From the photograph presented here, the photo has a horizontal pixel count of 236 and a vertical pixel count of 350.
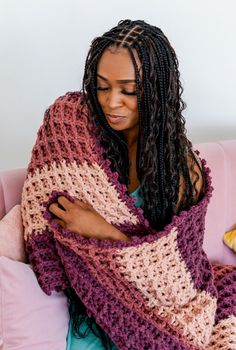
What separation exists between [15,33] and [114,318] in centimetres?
85

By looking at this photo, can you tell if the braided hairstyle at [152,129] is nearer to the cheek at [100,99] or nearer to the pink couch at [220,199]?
the cheek at [100,99]

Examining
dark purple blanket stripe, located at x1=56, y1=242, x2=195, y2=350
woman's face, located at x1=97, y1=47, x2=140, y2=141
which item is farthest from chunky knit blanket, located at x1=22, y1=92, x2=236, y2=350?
woman's face, located at x1=97, y1=47, x2=140, y2=141

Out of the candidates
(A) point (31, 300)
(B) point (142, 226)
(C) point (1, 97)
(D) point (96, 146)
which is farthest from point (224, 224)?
(C) point (1, 97)

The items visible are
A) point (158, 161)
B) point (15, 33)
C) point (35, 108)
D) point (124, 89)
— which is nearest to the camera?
point (124, 89)

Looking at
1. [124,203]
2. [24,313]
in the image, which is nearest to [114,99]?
[124,203]

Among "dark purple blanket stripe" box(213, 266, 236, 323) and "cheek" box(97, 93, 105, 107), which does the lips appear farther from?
"dark purple blanket stripe" box(213, 266, 236, 323)

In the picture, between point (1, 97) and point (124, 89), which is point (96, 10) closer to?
point (1, 97)

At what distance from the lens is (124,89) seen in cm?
107

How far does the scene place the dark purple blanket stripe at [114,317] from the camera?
115cm

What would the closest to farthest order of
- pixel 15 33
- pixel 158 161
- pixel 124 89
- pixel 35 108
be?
pixel 124 89
pixel 158 161
pixel 15 33
pixel 35 108

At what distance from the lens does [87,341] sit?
3.98ft

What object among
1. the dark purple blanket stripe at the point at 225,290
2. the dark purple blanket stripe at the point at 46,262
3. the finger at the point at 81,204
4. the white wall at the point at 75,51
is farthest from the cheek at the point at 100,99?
the dark purple blanket stripe at the point at 225,290

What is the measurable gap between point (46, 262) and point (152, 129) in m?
0.40

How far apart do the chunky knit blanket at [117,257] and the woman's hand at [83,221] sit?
0.02 m
